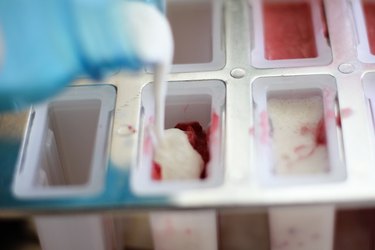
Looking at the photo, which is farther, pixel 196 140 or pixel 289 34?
pixel 289 34

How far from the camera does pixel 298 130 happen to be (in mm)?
881

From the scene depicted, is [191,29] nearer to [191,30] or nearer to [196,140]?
[191,30]

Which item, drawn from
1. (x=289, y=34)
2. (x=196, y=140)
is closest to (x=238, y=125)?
(x=196, y=140)

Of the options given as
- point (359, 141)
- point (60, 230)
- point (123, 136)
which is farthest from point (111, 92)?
point (359, 141)

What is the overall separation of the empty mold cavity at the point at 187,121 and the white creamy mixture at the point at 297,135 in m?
0.07

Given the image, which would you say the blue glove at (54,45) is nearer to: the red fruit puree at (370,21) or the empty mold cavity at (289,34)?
the empty mold cavity at (289,34)

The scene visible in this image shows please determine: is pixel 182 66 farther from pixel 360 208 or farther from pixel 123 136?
pixel 360 208

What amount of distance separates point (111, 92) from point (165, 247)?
0.65ft

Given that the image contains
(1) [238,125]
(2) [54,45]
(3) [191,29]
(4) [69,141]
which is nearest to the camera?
(2) [54,45]

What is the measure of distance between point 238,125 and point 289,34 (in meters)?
0.22

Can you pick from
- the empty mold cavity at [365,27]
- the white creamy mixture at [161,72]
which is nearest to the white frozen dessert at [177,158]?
the white creamy mixture at [161,72]

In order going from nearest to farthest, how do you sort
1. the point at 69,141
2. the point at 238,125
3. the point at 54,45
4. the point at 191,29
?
the point at 54,45
the point at 238,125
the point at 69,141
the point at 191,29

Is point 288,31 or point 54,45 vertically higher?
point 288,31

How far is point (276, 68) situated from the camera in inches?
35.4
